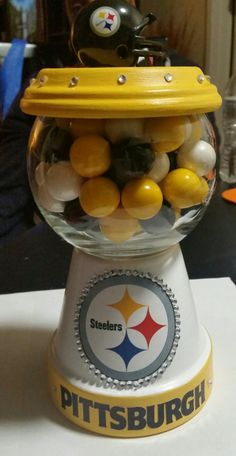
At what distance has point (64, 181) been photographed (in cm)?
35

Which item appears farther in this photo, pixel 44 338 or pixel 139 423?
pixel 44 338

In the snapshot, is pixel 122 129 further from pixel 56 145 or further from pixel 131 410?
pixel 131 410

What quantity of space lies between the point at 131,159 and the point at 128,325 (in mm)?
126

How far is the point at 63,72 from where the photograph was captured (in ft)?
1.09

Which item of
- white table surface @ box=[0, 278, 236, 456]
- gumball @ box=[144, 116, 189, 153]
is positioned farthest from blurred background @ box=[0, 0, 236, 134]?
gumball @ box=[144, 116, 189, 153]

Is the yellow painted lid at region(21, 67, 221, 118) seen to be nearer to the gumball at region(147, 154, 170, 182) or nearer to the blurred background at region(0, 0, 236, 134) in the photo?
the gumball at region(147, 154, 170, 182)

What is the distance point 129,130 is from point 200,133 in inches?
2.6

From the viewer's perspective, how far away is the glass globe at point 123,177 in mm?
333

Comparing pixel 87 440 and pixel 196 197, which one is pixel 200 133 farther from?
pixel 87 440

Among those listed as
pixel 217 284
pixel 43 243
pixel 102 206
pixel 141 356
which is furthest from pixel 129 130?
pixel 43 243

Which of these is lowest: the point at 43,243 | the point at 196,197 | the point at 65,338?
Answer: the point at 43,243

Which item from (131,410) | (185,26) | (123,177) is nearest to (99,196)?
(123,177)

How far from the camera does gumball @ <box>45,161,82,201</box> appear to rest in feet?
1.13

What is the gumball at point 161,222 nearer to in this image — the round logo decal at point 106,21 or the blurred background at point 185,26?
the round logo decal at point 106,21
